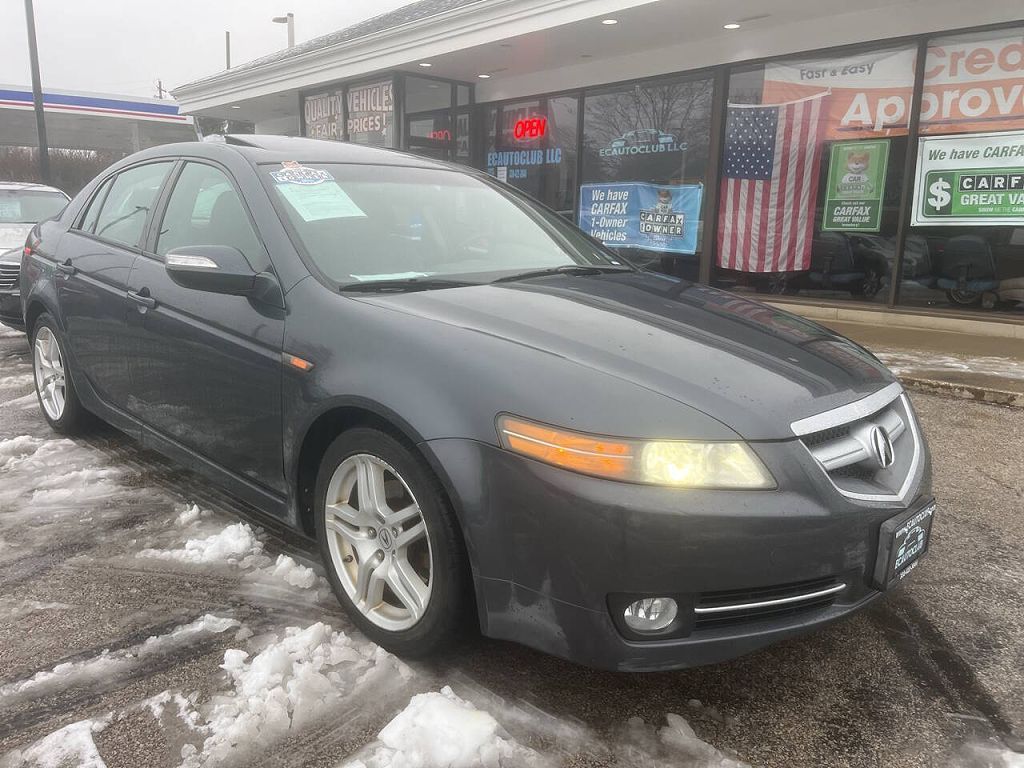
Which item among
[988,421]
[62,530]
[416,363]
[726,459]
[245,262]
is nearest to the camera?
[726,459]

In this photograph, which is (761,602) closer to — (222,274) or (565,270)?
(565,270)

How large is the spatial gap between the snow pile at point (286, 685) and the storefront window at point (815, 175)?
7807mm

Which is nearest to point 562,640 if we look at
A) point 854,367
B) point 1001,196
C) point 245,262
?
point 854,367

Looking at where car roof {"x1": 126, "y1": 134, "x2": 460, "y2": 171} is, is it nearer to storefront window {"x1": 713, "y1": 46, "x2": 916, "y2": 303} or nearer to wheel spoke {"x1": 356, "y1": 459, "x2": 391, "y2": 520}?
wheel spoke {"x1": 356, "y1": 459, "x2": 391, "y2": 520}

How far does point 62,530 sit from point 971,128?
27.5 feet

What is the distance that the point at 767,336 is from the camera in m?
2.52

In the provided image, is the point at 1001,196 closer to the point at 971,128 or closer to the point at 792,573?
the point at 971,128

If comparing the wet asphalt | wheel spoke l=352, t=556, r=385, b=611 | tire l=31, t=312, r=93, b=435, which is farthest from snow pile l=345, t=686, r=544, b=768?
tire l=31, t=312, r=93, b=435

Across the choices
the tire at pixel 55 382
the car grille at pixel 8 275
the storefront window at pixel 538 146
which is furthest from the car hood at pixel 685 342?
the storefront window at pixel 538 146

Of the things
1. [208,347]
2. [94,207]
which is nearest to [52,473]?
[94,207]

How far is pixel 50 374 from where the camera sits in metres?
4.48

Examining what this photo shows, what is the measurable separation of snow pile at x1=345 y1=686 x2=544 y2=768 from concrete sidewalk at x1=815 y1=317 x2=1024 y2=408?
4.83 m

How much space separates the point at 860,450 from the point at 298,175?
7.18 feet

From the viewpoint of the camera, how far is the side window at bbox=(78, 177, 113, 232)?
160 inches
